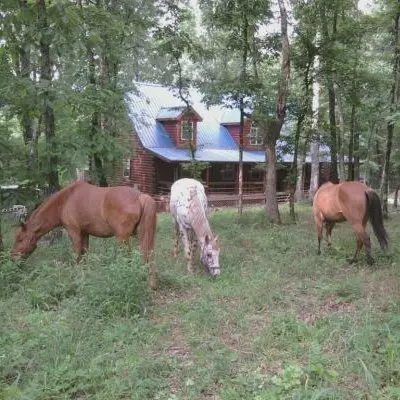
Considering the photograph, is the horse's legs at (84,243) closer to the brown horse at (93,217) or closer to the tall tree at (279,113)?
the brown horse at (93,217)

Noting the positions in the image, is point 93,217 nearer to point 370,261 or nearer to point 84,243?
point 84,243

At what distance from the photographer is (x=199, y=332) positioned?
16.8 ft

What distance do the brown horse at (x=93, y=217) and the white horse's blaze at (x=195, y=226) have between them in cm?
103

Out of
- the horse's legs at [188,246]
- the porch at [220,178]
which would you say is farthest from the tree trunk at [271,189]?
the porch at [220,178]

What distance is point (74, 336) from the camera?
15.6 feet

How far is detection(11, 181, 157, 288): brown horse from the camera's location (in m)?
6.98

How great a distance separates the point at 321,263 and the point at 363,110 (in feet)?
30.8

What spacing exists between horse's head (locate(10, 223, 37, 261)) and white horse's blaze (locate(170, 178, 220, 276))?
2.61m

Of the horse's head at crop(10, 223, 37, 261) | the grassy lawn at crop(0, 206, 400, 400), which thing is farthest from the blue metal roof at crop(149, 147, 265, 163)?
the grassy lawn at crop(0, 206, 400, 400)

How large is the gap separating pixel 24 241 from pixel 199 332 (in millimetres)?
4039

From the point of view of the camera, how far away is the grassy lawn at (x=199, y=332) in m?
3.87

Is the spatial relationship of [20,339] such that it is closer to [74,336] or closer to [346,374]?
[74,336]

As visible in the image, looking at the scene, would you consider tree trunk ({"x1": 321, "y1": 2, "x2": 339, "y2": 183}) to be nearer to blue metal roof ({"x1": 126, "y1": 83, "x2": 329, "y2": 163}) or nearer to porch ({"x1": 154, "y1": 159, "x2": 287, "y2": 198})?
blue metal roof ({"x1": 126, "y1": 83, "x2": 329, "y2": 163})

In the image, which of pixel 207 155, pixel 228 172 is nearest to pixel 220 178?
pixel 228 172
